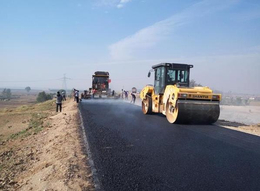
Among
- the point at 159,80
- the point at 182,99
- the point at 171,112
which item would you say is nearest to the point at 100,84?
the point at 159,80

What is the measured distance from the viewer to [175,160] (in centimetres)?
505

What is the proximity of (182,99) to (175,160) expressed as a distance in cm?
475

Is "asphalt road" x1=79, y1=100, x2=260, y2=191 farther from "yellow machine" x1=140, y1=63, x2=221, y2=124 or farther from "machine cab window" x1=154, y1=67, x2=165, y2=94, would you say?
"machine cab window" x1=154, y1=67, x2=165, y2=94

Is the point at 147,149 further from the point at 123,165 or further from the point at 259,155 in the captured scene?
the point at 259,155

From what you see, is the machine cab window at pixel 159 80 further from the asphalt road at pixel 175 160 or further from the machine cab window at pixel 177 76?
the asphalt road at pixel 175 160

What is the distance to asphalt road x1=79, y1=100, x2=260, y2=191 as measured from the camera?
3887mm

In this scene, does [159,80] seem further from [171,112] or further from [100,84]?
[100,84]

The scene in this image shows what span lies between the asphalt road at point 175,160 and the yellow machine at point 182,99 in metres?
1.45

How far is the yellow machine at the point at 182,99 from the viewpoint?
30.9 ft

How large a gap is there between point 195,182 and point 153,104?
355 inches

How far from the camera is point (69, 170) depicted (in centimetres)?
456

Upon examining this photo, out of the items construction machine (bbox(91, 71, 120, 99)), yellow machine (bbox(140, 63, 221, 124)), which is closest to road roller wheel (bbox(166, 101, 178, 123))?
yellow machine (bbox(140, 63, 221, 124))

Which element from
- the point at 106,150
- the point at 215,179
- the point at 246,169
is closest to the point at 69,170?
the point at 106,150

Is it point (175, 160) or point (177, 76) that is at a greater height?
point (177, 76)
